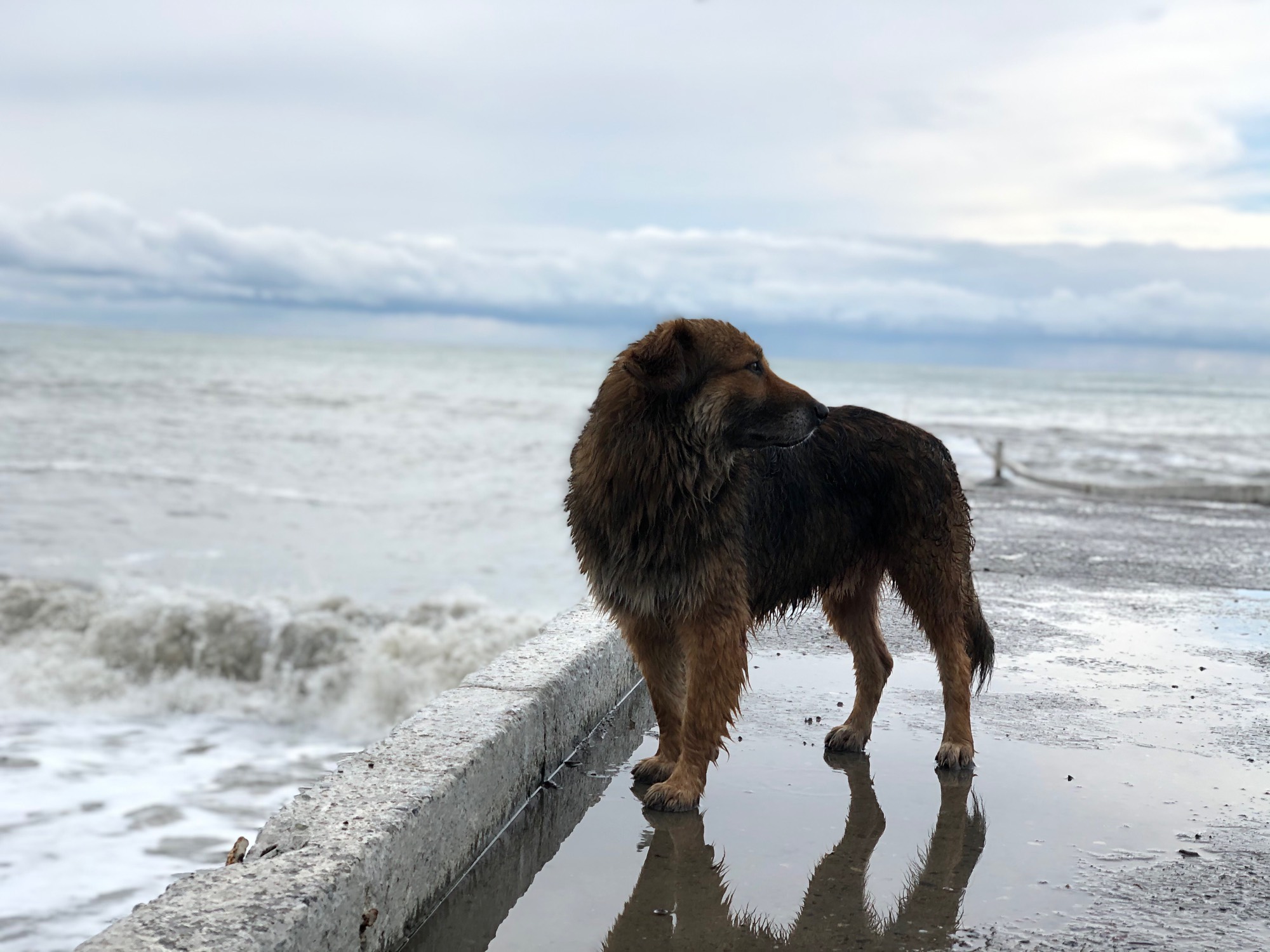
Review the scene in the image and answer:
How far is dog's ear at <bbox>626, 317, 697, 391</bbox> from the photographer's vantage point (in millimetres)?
3439

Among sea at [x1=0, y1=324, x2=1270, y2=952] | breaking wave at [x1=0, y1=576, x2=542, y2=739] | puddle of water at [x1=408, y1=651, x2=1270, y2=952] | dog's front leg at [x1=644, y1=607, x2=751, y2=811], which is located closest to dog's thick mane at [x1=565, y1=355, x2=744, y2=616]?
dog's front leg at [x1=644, y1=607, x2=751, y2=811]

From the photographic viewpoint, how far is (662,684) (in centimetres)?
389

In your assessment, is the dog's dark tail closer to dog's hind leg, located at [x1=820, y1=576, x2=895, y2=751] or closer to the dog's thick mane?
dog's hind leg, located at [x1=820, y1=576, x2=895, y2=751]

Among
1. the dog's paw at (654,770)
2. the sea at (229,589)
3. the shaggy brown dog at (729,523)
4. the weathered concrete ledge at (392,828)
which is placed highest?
the shaggy brown dog at (729,523)

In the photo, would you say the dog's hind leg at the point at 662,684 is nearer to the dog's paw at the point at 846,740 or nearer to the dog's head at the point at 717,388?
the dog's paw at the point at 846,740

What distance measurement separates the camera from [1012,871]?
3.14 m

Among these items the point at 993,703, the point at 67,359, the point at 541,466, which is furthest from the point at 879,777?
the point at 67,359

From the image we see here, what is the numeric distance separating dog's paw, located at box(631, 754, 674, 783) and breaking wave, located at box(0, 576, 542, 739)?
16.4ft

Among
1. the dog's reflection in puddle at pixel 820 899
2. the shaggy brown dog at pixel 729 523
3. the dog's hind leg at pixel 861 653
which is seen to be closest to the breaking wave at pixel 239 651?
the dog's hind leg at pixel 861 653

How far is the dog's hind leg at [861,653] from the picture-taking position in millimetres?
4199

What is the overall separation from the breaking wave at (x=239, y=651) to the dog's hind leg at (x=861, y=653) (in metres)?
4.77

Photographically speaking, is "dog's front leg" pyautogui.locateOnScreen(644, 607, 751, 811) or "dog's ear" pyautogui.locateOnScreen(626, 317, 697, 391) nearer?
"dog's ear" pyautogui.locateOnScreen(626, 317, 697, 391)

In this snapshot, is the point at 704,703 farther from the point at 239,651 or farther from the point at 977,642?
the point at 239,651

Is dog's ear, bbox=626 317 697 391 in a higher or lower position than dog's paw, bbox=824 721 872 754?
higher
